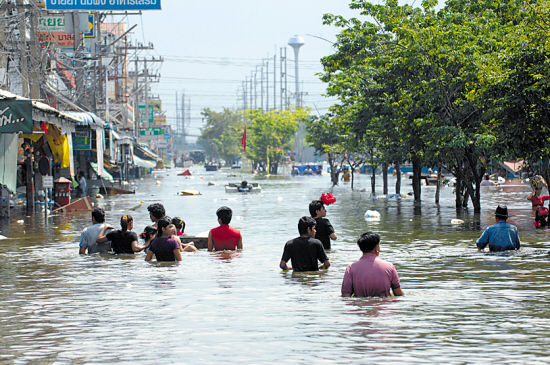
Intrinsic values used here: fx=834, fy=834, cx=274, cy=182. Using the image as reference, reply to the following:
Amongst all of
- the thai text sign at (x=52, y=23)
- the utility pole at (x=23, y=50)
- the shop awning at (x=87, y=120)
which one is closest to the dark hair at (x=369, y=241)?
the utility pole at (x=23, y=50)

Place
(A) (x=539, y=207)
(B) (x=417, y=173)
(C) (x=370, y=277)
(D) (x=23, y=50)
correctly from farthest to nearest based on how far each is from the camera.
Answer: (B) (x=417, y=173), (D) (x=23, y=50), (A) (x=539, y=207), (C) (x=370, y=277)

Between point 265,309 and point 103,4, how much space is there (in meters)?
15.4

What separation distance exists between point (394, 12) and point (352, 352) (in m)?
30.4

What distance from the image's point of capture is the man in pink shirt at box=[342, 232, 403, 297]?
10734 millimetres

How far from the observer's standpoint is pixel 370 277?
1079 centimetres

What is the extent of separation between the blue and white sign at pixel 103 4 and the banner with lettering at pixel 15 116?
13.2ft

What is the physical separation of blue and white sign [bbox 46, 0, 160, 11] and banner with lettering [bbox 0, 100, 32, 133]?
401 cm

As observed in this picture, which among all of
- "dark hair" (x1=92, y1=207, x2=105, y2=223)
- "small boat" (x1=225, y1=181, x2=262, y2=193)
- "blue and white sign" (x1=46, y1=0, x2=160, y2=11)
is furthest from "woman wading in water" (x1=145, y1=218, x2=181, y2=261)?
"small boat" (x1=225, y1=181, x2=262, y2=193)

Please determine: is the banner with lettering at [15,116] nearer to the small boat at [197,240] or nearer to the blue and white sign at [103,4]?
the blue and white sign at [103,4]

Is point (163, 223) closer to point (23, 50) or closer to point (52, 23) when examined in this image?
point (23, 50)

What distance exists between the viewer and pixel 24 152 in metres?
34.7

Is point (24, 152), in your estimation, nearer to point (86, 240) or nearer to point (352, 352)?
point (86, 240)

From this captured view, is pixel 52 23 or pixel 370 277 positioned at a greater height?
pixel 52 23

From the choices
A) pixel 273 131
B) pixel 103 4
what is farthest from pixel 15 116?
pixel 273 131
